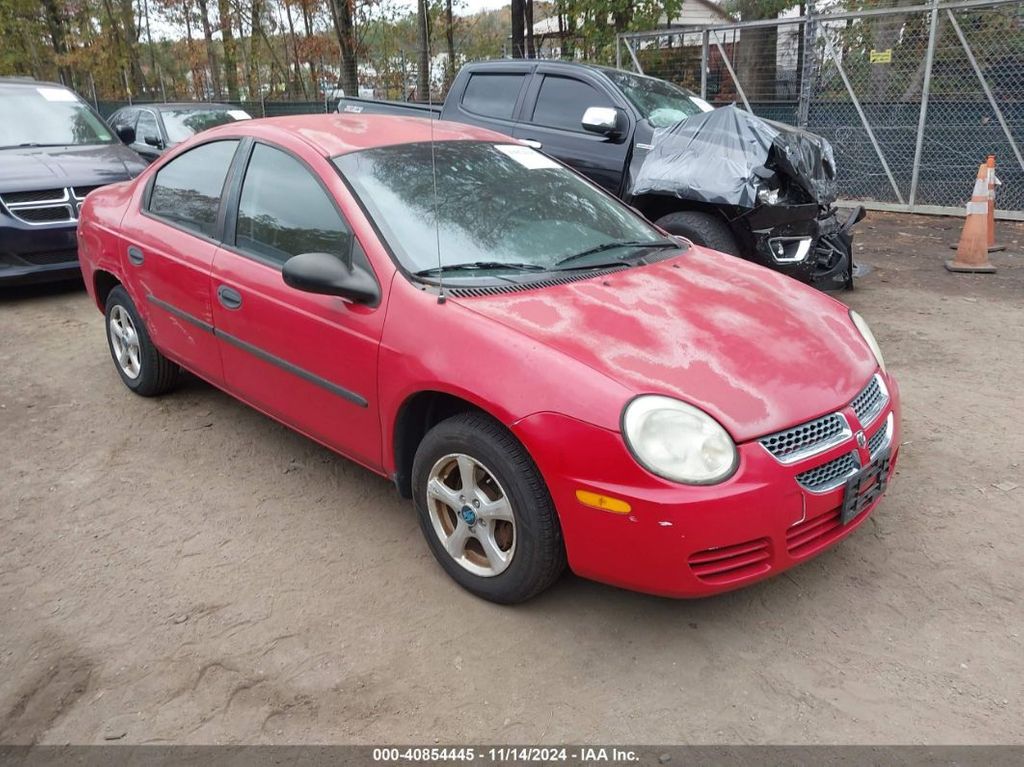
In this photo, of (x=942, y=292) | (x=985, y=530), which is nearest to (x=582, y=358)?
(x=985, y=530)

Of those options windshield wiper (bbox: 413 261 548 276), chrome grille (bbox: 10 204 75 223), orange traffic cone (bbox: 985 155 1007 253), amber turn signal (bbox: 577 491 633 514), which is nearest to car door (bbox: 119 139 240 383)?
windshield wiper (bbox: 413 261 548 276)

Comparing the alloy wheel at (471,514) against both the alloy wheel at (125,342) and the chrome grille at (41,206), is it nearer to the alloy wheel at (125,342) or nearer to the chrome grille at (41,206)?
the alloy wheel at (125,342)

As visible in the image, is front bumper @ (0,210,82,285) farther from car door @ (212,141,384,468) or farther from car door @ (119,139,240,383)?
car door @ (212,141,384,468)

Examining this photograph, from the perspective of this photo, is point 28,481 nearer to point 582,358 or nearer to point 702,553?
point 582,358

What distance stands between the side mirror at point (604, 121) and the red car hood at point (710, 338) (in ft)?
10.4

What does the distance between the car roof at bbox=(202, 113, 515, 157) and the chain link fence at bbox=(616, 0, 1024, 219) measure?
8255 millimetres

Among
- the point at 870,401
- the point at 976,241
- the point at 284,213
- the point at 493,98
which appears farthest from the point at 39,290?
the point at 976,241

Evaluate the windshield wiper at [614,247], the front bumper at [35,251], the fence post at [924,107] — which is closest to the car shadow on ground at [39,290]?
the front bumper at [35,251]

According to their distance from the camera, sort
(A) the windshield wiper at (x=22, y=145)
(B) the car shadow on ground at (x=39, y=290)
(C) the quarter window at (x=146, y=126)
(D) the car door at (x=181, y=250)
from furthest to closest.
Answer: (C) the quarter window at (x=146, y=126), (A) the windshield wiper at (x=22, y=145), (B) the car shadow on ground at (x=39, y=290), (D) the car door at (x=181, y=250)

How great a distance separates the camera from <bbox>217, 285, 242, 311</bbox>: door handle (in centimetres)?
359

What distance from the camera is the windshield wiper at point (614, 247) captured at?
3.33 m

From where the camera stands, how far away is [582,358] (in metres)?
2.59

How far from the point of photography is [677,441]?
8.02ft

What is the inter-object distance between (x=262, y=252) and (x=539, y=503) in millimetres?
1787
